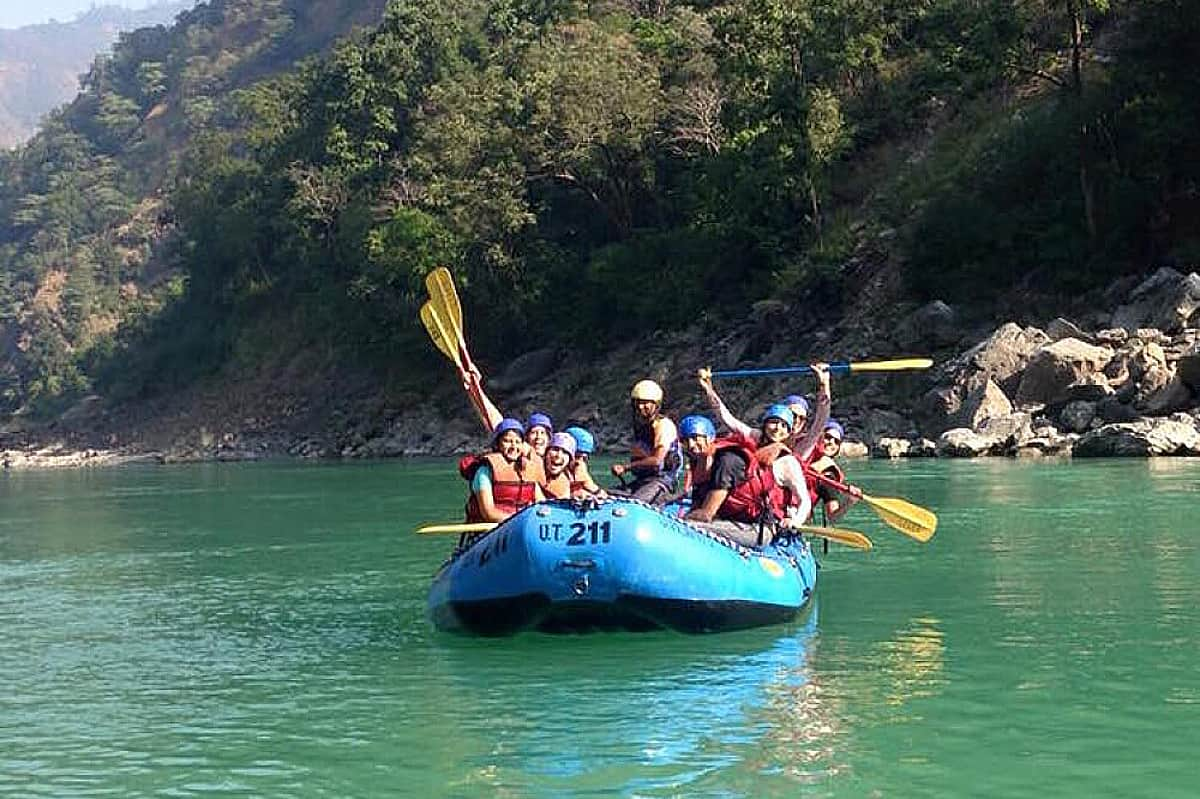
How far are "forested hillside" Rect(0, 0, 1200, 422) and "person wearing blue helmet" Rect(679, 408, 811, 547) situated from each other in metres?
23.6

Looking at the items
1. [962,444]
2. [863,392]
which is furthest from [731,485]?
[863,392]

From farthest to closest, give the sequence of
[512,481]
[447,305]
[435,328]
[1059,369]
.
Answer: [1059,369] < [435,328] < [447,305] < [512,481]

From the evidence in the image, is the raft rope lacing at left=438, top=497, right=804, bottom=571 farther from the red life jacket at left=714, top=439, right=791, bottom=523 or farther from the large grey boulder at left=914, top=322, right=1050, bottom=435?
the large grey boulder at left=914, top=322, right=1050, bottom=435

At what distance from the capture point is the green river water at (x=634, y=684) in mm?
7555

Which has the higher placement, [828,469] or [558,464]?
[558,464]

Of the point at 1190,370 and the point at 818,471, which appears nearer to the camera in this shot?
the point at 818,471

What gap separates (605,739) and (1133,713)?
279 centimetres

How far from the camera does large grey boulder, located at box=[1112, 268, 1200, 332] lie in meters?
29.2

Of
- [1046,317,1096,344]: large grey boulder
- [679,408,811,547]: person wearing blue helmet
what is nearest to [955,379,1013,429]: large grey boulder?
[1046,317,1096,344]: large grey boulder

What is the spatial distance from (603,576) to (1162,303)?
22.9 meters

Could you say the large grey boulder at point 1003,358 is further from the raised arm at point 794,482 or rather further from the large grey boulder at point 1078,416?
the raised arm at point 794,482

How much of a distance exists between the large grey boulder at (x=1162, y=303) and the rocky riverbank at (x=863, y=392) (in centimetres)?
4

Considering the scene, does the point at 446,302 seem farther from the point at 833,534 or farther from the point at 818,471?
the point at 833,534

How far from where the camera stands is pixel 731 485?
11672mm
